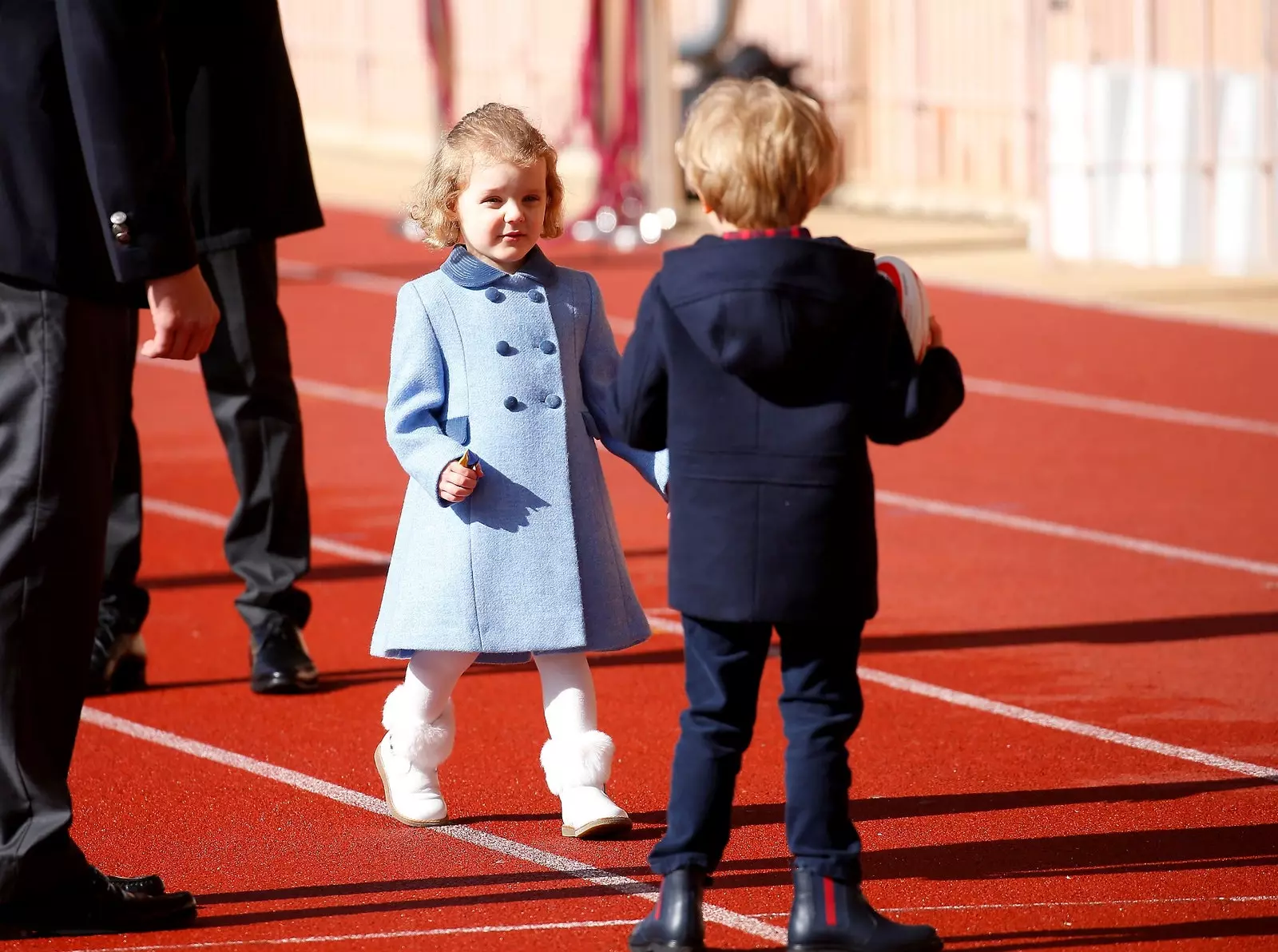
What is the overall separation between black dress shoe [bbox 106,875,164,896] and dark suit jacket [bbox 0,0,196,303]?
3.51 ft

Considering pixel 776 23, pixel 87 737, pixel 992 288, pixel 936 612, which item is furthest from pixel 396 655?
pixel 776 23

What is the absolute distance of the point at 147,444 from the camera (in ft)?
31.6

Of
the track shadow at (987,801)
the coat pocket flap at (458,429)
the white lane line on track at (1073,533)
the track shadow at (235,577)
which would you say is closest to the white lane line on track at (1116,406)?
the white lane line on track at (1073,533)

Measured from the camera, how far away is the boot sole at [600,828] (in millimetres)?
4453

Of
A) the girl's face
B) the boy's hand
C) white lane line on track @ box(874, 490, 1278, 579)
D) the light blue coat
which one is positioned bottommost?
white lane line on track @ box(874, 490, 1278, 579)

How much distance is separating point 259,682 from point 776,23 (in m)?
15.2

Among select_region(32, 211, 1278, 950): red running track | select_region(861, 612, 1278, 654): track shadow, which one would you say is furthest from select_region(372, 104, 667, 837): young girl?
select_region(861, 612, 1278, 654): track shadow

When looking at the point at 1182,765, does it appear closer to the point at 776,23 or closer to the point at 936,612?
the point at 936,612

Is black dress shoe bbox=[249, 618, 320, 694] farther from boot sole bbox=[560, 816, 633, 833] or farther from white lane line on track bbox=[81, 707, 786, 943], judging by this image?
boot sole bbox=[560, 816, 633, 833]

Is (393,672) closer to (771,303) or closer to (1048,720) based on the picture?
(1048,720)

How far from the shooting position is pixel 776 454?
12.0ft

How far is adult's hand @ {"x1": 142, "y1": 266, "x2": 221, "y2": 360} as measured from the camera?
3699mm

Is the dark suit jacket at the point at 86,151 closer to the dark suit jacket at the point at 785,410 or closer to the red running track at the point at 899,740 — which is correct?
the dark suit jacket at the point at 785,410

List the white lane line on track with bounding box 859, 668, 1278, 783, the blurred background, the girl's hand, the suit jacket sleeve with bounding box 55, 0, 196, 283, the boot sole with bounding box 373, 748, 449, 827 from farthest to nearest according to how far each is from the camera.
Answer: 1. the blurred background
2. the white lane line on track with bounding box 859, 668, 1278, 783
3. the boot sole with bounding box 373, 748, 449, 827
4. the girl's hand
5. the suit jacket sleeve with bounding box 55, 0, 196, 283
